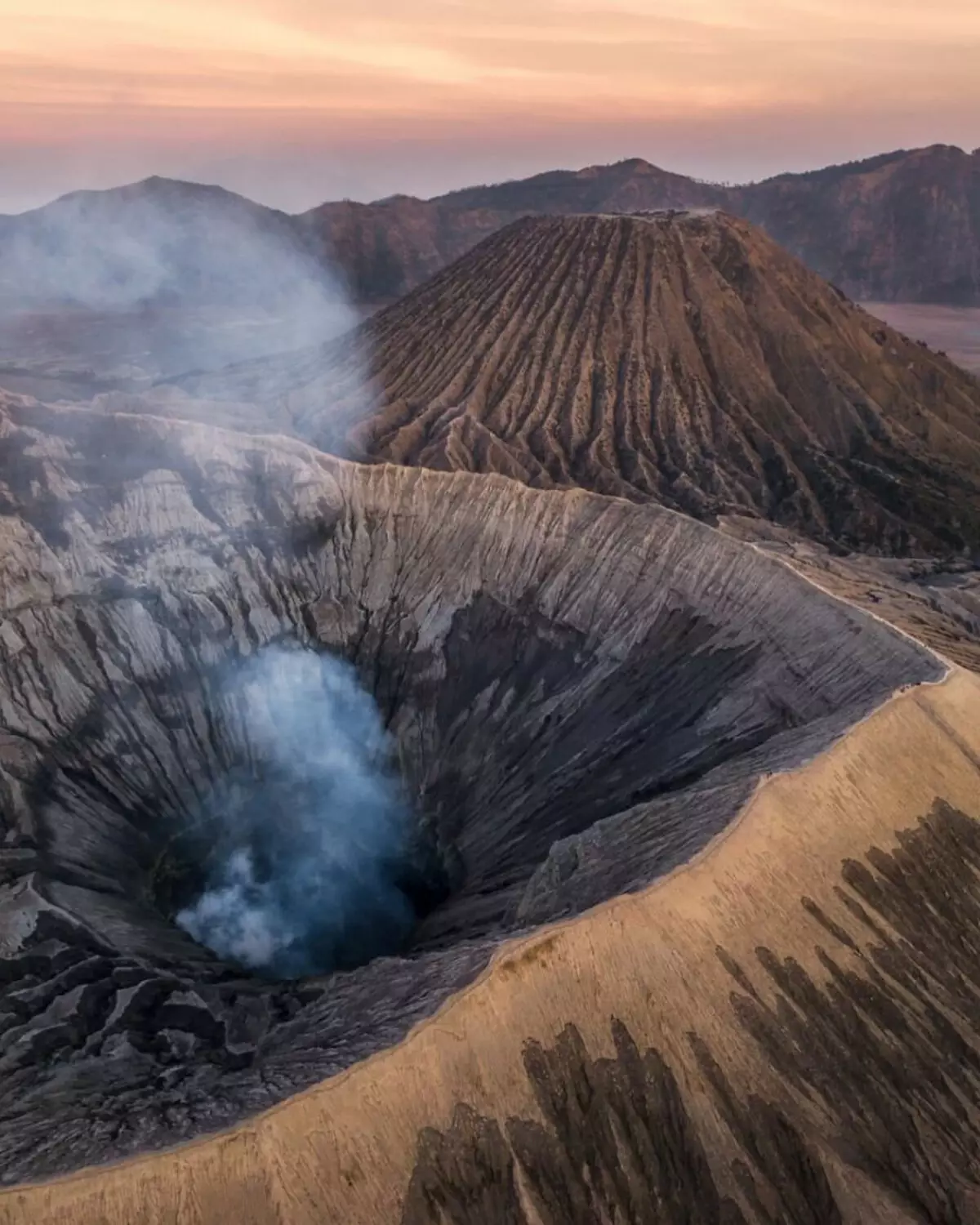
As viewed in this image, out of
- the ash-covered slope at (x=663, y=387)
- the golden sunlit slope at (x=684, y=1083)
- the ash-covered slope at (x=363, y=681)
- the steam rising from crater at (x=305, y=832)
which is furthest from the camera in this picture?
the ash-covered slope at (x=663, y=387)

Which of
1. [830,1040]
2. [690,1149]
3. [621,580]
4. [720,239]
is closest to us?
[690,1149]

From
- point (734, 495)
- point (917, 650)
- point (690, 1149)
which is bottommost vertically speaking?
point (734, 495)

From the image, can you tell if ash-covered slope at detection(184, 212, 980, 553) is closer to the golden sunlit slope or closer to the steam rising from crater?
the steam rising from crater

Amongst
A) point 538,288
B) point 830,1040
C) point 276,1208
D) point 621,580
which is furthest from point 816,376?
point 276,1208

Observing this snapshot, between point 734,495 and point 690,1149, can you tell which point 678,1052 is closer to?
point 690,1149

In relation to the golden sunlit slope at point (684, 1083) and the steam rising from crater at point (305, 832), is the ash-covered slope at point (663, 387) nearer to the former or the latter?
the steam rising from crater at point (305, 832)

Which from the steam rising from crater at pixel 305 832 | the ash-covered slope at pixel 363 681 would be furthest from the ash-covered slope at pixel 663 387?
the steam rising from crater at pixel 305 832

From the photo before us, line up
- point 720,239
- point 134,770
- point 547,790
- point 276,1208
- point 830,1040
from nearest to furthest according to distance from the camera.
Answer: point 276,1208
point 830,1040
point 547,790
point 134,770
point 720,239

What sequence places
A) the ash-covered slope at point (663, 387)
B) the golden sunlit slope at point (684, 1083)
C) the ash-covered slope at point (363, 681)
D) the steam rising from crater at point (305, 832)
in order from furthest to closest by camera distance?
the ash-covered slope at point (663, 387) → the steam rising from crater at point (305, 832) → the ash-covered slope at point (363, 681) → the golden sunlit slope at point (684, 1083)
